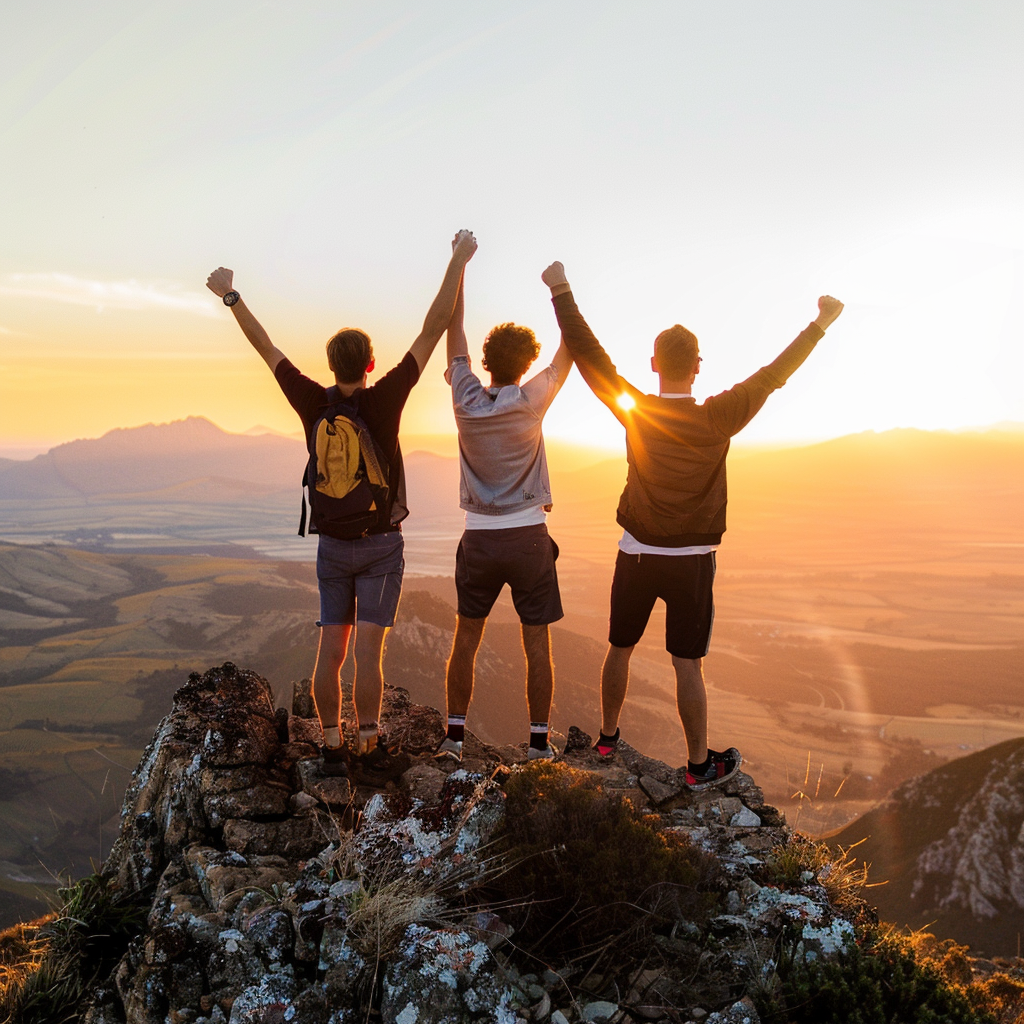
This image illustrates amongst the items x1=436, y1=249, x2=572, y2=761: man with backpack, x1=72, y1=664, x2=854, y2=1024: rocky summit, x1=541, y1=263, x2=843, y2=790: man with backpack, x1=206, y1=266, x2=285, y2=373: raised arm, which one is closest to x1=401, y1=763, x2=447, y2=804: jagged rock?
x1=72, y1=664, x2=854, y2=1024: rocky summit

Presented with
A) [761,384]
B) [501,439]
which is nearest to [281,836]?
[501,439]

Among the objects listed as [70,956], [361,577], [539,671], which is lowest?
[70,956]

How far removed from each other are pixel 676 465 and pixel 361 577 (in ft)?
7.24

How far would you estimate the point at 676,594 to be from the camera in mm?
4980

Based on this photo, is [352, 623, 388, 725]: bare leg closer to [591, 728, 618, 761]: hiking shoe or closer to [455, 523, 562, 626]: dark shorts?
[455, 523, 562, 626]: dark shorts

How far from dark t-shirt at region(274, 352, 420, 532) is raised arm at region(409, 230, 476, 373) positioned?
0.09 metres

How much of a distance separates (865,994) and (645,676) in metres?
97.8

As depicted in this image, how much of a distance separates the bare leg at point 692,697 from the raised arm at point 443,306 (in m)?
2.68

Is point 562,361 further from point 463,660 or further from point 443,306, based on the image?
point 463,660

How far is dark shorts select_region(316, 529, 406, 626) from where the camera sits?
4629 millimetres

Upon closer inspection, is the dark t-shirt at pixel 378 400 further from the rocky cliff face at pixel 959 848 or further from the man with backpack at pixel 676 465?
the rocky cliff face at pixel 959 848

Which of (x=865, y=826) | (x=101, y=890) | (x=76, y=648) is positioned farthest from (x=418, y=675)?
(x=76, y=648)

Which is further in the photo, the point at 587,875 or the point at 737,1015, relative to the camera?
the point at 587,875

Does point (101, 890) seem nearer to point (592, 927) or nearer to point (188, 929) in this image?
point (188, 929)
